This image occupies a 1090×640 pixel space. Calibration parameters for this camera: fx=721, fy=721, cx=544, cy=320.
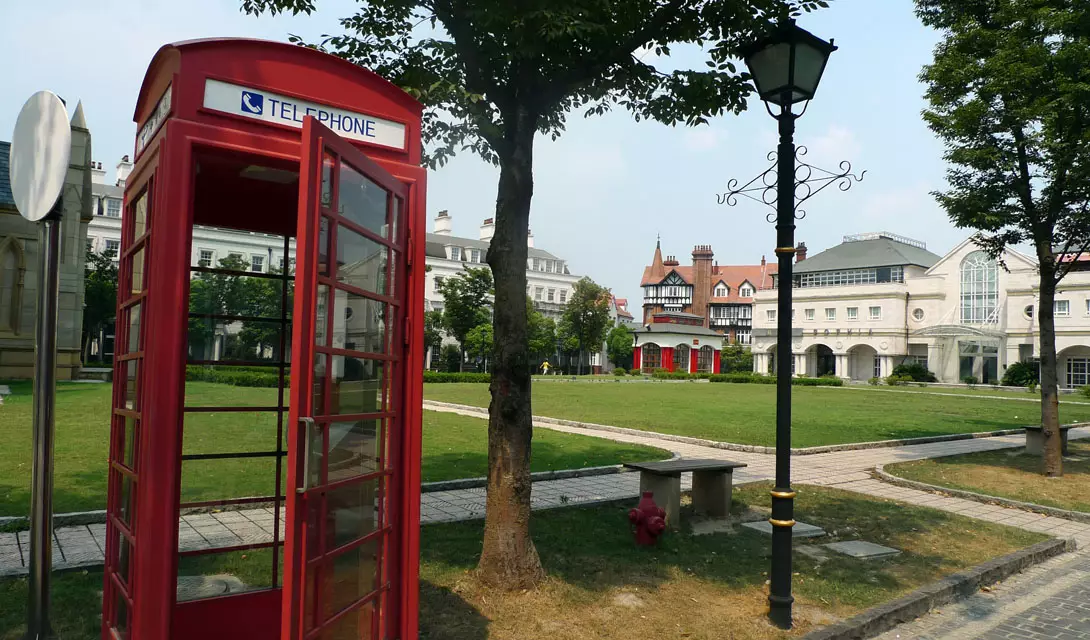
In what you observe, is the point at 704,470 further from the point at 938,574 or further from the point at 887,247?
the point at 887,247

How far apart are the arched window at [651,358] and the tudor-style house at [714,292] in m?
16.8

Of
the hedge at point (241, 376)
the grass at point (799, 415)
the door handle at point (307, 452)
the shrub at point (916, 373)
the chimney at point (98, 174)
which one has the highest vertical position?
the chimney at point (98, 174)

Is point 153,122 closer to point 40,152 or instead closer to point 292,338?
point 40,152

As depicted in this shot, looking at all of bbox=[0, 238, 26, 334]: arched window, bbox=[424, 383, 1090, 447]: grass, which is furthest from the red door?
bbox=[0, 238, 26, 334]: arched window

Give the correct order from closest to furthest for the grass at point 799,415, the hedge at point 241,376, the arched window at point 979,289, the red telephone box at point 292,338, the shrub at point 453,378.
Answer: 1. the red telephone box at point 292,338
2. the hedge at point 241,376
3. the grass at point 799,415
4. the shrub at point 453,378
5. the arched window at point 979,289

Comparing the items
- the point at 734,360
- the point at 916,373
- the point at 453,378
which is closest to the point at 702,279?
the point at 734,360

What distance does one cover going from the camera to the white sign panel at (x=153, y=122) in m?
3.45

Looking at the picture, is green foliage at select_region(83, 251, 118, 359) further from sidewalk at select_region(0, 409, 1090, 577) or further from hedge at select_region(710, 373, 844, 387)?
hedge at select_region(710, 373, 844, 387)

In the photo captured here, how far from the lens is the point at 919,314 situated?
214 ft

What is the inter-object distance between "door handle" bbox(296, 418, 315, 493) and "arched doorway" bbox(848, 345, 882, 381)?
2815 inches

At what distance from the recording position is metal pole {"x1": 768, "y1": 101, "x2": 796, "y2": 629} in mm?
5703

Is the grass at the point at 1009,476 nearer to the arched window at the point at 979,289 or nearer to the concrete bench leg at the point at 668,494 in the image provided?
the concrete bench leg at the point at 668,494

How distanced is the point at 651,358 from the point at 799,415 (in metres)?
54.1

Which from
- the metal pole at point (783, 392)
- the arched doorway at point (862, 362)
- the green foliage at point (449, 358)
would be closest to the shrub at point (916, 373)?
the arched doorway at point (862, 362)
